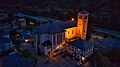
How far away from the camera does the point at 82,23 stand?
2883 centimetres

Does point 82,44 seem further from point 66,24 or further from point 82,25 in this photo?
point 66,24

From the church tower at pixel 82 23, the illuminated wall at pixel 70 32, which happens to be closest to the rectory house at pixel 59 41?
the church tower at pixel 82 23

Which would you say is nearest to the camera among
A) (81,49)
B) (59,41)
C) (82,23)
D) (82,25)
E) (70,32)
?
(81,49)

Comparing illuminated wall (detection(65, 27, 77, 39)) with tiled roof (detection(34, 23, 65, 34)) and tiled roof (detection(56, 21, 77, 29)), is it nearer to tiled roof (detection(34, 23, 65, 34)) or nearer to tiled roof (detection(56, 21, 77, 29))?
tiled roof (detection(56, 21, 77, 29))

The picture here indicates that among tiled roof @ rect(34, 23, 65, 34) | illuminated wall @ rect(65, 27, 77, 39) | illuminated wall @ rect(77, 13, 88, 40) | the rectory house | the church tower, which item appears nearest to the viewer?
the rectory house

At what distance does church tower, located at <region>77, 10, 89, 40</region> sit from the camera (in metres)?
28.3

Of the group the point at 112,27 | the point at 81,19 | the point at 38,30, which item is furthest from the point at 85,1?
the point at 38,30

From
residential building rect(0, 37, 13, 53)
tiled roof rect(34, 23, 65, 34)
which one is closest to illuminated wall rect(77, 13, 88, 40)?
tiled roof rect(34, 23, 65, 34)

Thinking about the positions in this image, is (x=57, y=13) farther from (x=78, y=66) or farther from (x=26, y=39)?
(x=78, y=66)

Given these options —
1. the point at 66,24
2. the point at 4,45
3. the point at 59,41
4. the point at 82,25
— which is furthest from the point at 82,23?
the point at 4,45

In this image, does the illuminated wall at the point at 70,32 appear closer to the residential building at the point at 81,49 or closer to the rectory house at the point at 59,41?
the rectory house at the point at 59,41

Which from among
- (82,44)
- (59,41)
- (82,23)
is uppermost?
(82,23)

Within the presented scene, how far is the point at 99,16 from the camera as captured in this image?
46.1 meters

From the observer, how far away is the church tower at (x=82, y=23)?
28.3 m
